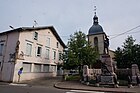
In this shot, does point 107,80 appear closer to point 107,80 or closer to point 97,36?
point 107,80

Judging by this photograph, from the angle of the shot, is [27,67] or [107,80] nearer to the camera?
[107,80]

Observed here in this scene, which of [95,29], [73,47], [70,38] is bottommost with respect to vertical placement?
[73,47]

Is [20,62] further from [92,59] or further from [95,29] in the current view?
[95,29]

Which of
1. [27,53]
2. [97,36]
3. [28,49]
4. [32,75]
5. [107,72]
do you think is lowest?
[32,75]

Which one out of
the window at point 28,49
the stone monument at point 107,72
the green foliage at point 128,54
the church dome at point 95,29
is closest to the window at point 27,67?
the window at point 28,49

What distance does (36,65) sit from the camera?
75.8ft

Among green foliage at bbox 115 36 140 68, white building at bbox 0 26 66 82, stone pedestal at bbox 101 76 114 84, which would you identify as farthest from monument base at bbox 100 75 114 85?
green foliage at bbox 115 36 140 68

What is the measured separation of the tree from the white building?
4589mm

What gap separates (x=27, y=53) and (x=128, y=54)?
60.0ft

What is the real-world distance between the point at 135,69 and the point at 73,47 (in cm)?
934

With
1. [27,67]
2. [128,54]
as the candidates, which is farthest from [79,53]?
[128,54]

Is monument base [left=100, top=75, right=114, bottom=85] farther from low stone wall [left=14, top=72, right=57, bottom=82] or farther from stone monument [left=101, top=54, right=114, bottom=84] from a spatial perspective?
low stone wall [left=14, top=72, right=57, bottom=82]

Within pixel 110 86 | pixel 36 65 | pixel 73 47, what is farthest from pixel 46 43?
pixel 110 86

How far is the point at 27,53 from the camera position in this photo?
21.1m
